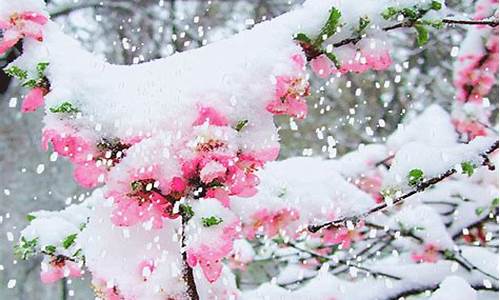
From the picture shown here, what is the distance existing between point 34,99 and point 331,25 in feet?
1.33

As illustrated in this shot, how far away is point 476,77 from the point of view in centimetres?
221

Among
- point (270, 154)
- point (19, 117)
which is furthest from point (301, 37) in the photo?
point (19, 117)

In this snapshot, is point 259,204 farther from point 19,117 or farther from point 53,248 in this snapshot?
point 19,117

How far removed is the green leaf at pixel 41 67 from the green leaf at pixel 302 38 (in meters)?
→ 0.33

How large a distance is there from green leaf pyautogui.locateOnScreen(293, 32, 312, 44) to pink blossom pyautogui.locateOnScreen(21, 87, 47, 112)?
0.35m

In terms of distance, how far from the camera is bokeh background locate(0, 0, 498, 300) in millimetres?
2840

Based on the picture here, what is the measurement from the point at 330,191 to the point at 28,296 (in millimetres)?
1832

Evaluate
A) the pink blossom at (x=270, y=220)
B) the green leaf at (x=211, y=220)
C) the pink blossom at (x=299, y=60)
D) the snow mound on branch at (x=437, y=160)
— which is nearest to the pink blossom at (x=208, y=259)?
the green leaf at (x=211, y=220)

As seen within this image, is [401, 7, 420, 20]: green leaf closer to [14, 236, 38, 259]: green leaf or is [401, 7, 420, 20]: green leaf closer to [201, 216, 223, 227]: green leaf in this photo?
[201, 216, 223, 227]: green leaf

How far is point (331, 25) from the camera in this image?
0.83 m

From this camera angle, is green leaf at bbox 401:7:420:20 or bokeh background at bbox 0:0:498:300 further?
bokeh background at bbox 0:0:498:300

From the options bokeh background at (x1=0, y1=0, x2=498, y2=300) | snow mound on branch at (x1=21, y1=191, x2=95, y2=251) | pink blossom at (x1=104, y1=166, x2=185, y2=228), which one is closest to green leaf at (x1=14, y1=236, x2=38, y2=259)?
snow mound on branch at (x1=21, y1=191, x2=95, y2=251)

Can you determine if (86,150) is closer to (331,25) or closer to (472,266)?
(331,25)

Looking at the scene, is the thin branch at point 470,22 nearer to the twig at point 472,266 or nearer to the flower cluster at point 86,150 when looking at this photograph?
the flower cluster at point 86,150
